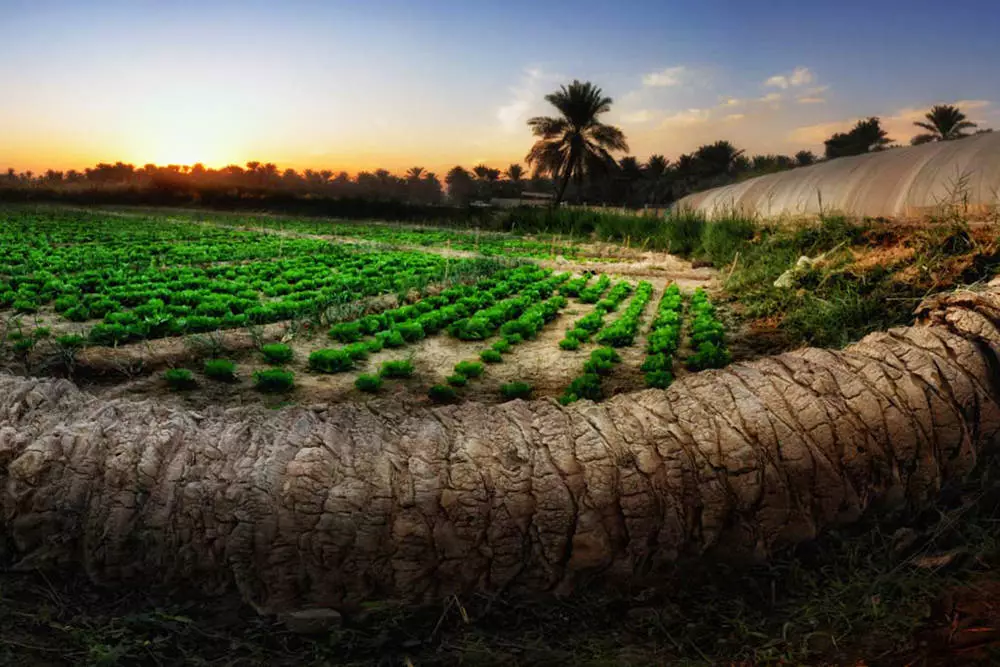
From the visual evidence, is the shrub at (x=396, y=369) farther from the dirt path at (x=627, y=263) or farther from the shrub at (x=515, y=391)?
the dirt path at (x=627, y=263)

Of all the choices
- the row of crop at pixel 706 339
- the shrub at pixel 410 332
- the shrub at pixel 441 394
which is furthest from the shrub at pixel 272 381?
Answer: the row of crop at pixel 706 339

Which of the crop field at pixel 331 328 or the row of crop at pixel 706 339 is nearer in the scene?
the crop field at pixel 331 328

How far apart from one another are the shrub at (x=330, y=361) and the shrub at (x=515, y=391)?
167 cm

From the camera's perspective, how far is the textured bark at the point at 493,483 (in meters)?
2.38

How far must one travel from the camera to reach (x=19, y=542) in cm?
258

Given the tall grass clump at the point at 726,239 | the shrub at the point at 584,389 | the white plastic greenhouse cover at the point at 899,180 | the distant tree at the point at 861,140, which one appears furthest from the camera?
the distant tree at the point at 861,140

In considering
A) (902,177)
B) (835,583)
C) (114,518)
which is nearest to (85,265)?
(114,518)

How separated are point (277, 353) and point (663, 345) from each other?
3.76m

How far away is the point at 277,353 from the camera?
Answer: 591 cm

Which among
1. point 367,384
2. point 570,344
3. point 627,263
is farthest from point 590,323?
point 627,263

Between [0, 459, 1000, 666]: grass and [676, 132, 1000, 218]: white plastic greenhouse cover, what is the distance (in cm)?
964

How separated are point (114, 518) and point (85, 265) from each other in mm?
12513

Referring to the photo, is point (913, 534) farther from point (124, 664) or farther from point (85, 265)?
point (85, 265)

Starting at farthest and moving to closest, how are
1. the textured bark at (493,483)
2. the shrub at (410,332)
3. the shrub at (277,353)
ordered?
the shrub at (410,332)
the shrub at (277,353)
the textured bark at (493,483)
